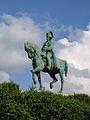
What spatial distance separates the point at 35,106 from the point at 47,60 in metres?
8.60

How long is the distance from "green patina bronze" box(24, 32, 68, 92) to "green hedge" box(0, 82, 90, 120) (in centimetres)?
701

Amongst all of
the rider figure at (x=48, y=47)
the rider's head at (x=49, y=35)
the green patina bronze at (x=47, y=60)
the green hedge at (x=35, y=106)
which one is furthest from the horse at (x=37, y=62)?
the green hedge at (x=35, y=106)

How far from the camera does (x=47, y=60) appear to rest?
22734 millimetres

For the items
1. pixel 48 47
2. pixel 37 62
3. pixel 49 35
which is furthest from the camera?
pixel 49 35

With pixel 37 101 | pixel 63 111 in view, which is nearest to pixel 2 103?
pixel 37 101

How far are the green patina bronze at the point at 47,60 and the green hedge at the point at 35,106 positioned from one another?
701 cm

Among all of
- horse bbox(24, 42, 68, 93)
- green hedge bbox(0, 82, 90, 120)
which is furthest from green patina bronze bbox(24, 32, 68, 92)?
green hedge bbox(0, 82, 90, 120)

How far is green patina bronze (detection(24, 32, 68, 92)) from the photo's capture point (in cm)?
2219

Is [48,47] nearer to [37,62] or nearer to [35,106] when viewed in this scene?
[37,62]

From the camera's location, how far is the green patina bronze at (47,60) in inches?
874

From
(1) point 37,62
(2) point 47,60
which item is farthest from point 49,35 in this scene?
(1) point 37,62

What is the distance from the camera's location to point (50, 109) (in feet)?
47.4

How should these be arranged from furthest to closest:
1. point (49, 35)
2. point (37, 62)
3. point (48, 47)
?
1. point (49, 35)
2. point (48, 47)
3. point (37, 62)

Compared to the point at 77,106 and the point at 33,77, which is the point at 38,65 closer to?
the point at 33,77
